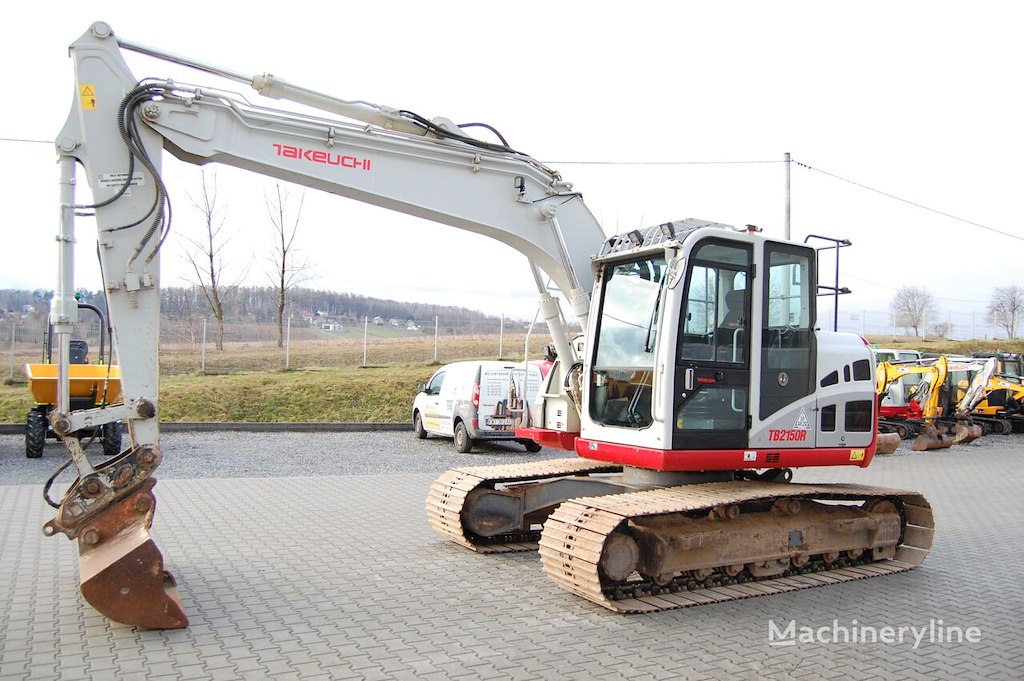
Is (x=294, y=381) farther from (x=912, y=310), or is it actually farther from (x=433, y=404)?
(x=912, y=310)

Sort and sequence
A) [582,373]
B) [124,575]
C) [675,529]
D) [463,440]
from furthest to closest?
[463,440] → [582,373] → [675,529] → [124,575]

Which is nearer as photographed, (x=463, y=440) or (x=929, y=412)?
(x=463, y=440)

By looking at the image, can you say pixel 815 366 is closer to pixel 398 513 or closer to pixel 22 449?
pixel 398 513

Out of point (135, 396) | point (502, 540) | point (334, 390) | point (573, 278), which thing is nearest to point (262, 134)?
point (135, 396)

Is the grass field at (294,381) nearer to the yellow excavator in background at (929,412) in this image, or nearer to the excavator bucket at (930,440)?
the yellow excavator in background at (929,412)


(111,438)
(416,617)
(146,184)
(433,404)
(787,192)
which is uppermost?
(787,192)

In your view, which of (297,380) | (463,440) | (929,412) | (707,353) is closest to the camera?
(707,353)

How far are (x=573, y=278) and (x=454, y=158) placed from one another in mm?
1602

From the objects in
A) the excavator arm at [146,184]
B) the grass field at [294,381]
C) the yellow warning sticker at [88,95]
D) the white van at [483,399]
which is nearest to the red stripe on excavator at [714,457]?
the excavator arm at [146,184]

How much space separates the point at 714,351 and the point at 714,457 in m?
0.91

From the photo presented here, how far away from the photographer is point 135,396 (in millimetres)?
6359

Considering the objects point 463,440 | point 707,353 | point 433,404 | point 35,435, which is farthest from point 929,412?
point 35,435

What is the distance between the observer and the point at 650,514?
6.70m

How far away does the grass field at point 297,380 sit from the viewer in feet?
69.8
